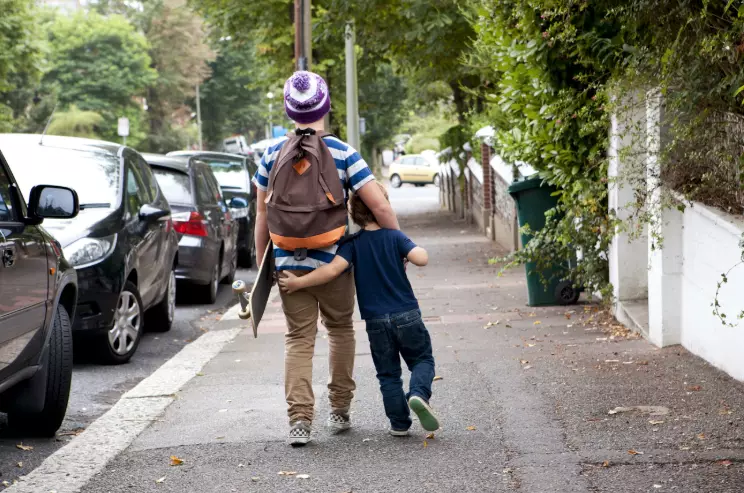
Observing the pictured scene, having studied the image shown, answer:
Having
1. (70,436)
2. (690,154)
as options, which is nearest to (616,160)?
(690,154)

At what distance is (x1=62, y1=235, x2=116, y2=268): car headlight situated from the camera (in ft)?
25.9

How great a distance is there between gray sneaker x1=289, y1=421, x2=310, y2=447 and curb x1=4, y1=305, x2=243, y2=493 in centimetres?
83

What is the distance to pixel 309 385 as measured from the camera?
5516 millimetres

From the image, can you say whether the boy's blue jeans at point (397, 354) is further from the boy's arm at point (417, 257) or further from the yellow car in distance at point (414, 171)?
the yellow car in distance at point (414, 171)

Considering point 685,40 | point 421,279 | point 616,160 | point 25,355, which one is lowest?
point 421,279

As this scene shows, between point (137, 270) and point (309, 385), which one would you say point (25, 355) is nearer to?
point (309, 385)

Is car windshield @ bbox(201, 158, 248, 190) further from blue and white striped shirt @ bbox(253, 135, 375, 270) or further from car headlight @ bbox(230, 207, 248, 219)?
blue and white striped shirt @ bbox(253, 135, 375, 270)

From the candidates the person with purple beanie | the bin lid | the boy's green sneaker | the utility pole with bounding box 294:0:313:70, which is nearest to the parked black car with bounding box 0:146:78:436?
the person with purple beanie

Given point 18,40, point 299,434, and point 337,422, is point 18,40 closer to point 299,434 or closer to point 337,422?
point 337,422

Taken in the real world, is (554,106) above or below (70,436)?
above

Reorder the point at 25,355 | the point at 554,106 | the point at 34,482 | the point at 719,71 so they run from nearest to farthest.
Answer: the point at 34,482, the point at 25,355, the point at 719,71, the point at 554,106

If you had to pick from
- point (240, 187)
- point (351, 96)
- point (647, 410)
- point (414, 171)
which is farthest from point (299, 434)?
point (414, 171)

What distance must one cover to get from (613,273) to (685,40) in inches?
145

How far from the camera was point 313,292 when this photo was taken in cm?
552
